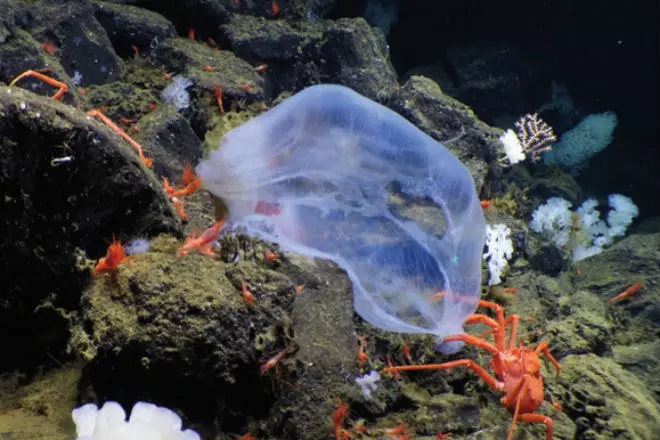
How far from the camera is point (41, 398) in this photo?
2523 mm

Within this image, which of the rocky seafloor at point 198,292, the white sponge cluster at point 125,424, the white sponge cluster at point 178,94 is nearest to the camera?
the white sponge cluster at point 125,424

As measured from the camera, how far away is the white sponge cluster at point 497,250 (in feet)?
17.7

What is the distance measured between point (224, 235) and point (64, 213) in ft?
3.82

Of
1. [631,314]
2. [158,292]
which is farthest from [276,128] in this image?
[631,314]

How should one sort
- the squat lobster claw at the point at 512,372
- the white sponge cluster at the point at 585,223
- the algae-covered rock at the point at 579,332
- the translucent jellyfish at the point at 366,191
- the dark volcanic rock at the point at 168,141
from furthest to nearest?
1. the white sponge cluster at the point at 585,223
2. the algae-covered rock at the point at 579,332
3. the dark volcanic rock at the point at 168,141
4. the squat lobster claw at the point at 512,372
5. the translucent jellyfish at the point at 366,191

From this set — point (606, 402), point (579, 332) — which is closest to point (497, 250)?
point (579, 332)

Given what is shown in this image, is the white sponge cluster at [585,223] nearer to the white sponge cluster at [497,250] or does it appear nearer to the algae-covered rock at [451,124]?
the white sponge cluster at [497,250]

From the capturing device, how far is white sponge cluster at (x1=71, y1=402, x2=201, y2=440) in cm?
221

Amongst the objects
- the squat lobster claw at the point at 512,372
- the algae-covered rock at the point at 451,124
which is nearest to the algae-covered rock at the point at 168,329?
the squat lobster claw at the point at 512,372

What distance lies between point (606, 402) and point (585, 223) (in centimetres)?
691

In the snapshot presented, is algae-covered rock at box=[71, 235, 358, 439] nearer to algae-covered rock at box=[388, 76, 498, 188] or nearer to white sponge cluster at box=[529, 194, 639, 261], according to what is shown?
algae-covered rock at box=[388, 76, 498, 188]

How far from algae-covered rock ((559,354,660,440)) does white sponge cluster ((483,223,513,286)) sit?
3.99 ft

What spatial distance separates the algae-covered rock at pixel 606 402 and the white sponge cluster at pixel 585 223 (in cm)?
321

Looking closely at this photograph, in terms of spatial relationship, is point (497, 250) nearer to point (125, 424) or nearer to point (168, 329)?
point (168, 329)
